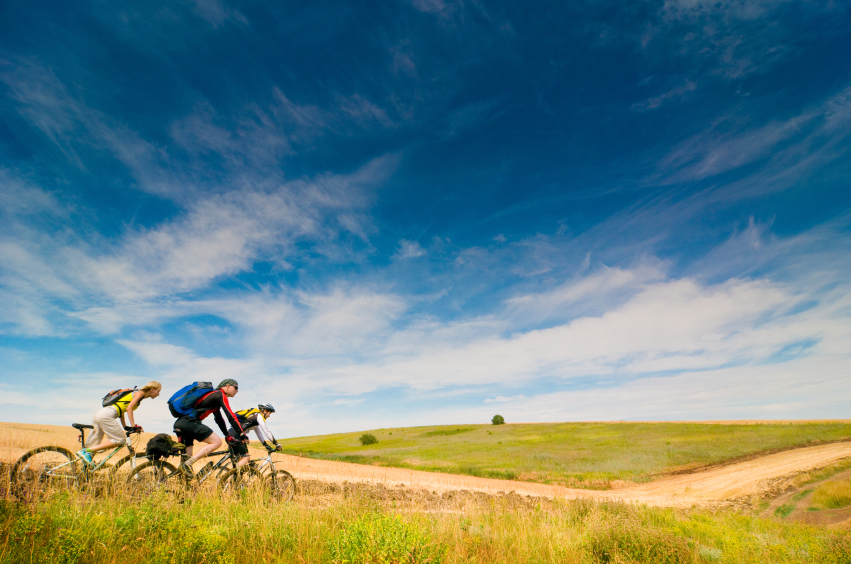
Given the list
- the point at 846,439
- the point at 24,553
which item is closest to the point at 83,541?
the point at 24,553

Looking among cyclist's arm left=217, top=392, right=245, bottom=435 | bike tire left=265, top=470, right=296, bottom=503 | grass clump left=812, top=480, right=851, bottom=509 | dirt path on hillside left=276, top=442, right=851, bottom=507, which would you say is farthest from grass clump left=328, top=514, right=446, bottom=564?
grass clump left=812, top=480, right=851, bottom=509

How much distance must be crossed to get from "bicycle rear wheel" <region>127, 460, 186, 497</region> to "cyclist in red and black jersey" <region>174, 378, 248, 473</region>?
29 cm

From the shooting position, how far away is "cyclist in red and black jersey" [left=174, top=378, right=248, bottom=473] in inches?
314

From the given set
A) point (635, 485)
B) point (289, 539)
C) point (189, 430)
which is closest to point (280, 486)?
point (189, 430)

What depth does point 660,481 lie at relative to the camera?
1035 inches

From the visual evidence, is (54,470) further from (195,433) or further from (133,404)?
(195,433)

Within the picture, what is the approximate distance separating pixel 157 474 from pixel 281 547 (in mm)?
3654

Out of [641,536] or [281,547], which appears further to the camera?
[641,536]

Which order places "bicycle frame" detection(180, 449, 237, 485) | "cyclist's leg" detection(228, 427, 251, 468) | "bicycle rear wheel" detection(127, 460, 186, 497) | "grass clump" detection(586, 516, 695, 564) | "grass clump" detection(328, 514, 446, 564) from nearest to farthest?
"grass clump" detection(328, 514, 446, 564) < "bicycle rear wheel" detection(127, 460, 186, 497) < "grass clump" detection(586, 516, 695, 564) < "bicycle frame" detection(180, 449, 237, 485) < "cyclist's leg" detection(228, 427, 251, 468)

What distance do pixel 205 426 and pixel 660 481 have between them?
29065 mm

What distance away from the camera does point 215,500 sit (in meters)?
6.98

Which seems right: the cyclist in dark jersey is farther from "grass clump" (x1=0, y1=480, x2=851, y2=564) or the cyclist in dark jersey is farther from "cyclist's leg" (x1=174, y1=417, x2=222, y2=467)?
"grass clump" (x1=0, y1=480, x2=851, y2=564)

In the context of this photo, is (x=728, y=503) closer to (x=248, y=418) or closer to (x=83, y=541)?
(x=248, y=418)

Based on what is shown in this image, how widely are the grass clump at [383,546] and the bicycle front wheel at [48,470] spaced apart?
4.82 meters
